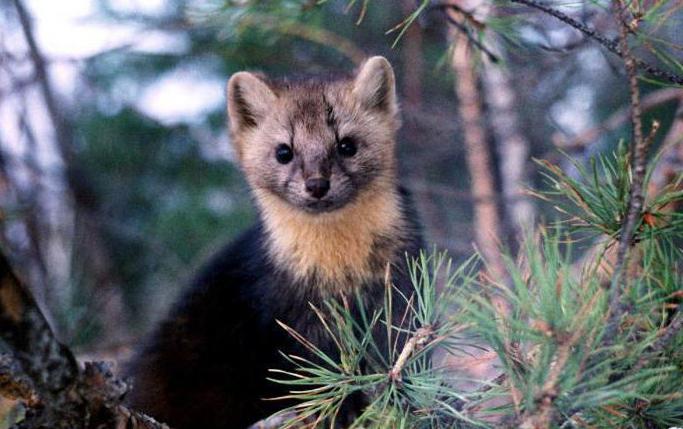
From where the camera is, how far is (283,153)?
11.1 ft

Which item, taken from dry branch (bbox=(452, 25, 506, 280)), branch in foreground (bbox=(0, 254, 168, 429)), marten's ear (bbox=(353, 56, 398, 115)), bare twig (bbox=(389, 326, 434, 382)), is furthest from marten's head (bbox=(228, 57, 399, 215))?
dry branch (bbox=(452, 25, 506, 280))

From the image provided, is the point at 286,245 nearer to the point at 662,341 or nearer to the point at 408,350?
the point at 408,350

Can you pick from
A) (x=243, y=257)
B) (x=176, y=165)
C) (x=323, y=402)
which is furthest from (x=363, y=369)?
(x=176, y=165)

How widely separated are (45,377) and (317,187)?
61.2 inches

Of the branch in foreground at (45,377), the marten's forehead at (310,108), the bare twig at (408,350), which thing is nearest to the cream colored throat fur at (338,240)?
the marten's forehead at (310,108)

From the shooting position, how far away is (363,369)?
285cm

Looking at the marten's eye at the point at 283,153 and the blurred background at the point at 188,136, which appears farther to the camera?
the blurred background at the point at 188,136

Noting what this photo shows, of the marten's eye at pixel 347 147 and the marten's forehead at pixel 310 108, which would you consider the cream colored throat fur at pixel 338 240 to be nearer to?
the marten's eye at pixel 347 147

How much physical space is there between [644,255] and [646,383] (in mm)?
463

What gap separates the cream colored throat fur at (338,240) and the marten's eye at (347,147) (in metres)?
0.17

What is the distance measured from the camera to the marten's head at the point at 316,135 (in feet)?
10.5

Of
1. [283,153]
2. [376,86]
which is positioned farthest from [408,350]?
[376,86]

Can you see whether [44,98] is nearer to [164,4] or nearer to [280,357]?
[164,4]

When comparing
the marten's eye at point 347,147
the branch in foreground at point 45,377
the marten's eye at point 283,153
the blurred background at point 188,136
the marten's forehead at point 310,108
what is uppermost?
the branch in foreground at point 45,377
